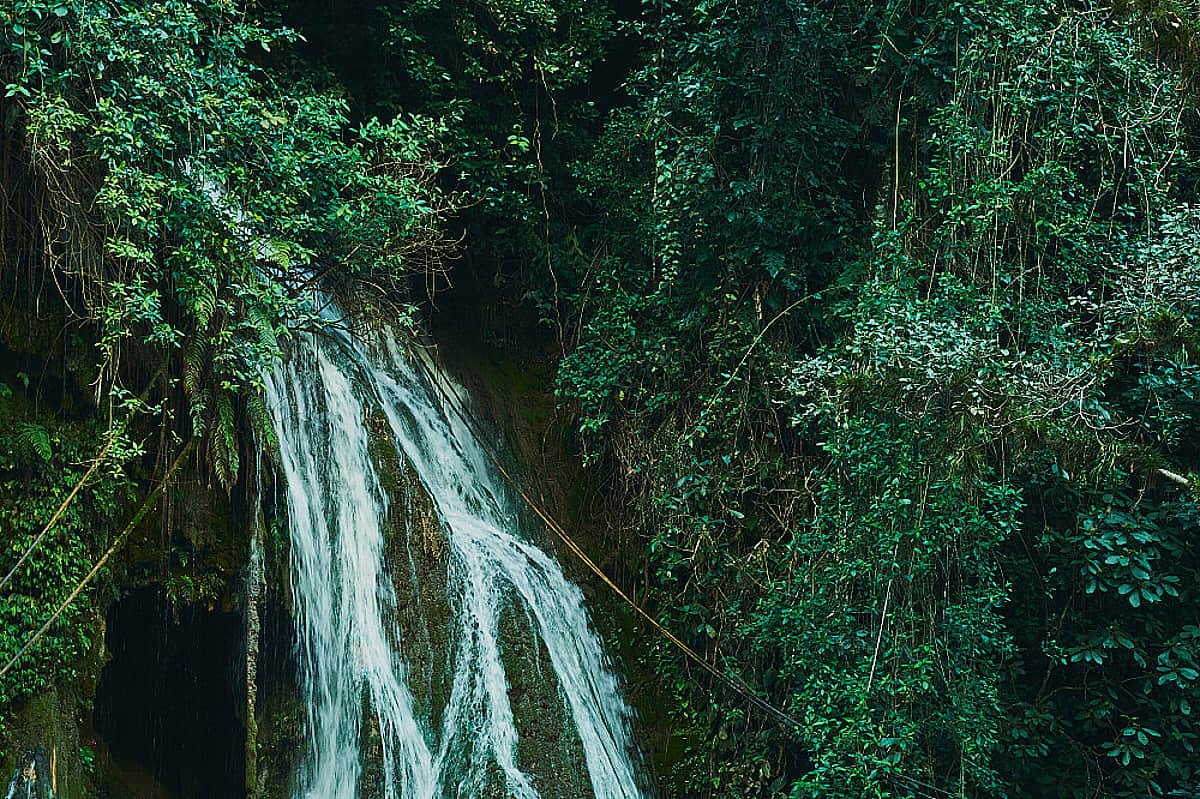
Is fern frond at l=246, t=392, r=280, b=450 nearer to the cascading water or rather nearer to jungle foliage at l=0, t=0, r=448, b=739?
jungle foliage at l=0, t=0, r=448, b=739

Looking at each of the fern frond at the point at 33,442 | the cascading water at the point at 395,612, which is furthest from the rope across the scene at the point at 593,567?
the fern frond at the point at 33,442

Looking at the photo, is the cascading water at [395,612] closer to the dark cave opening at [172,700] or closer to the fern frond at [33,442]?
the dark cave opening at [172,700]

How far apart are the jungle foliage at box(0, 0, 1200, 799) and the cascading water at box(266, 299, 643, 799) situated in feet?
1.61

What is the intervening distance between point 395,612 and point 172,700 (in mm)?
1415

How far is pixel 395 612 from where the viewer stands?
6.27 metres

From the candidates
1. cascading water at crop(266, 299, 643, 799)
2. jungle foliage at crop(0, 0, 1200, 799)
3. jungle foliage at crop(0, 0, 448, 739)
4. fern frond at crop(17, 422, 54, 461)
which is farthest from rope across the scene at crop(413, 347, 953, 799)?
fern frond at crop(17, 422, 54, 461)

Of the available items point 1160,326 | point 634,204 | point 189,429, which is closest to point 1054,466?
point 1160,326

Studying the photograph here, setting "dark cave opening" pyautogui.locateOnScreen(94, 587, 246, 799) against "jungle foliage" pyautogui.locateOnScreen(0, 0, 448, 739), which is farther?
"dark cave opening" pyautogui.locateOnScreen(94, 587, 246, 799)

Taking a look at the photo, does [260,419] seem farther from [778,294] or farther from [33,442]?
[778,294]

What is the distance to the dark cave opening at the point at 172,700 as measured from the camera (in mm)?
6020

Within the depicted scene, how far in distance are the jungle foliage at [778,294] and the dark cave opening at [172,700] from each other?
59 cm

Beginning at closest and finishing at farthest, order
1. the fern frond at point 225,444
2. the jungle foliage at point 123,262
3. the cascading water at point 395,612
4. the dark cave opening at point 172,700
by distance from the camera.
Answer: the jungle foliage at point 123,262, the fern frond at point 225,444, the cascading water at point 395,612, the dark cave opening at point 172,700

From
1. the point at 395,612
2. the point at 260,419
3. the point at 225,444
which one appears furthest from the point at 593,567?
the point at 225,444

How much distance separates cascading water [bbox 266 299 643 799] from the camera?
19.4 ft
